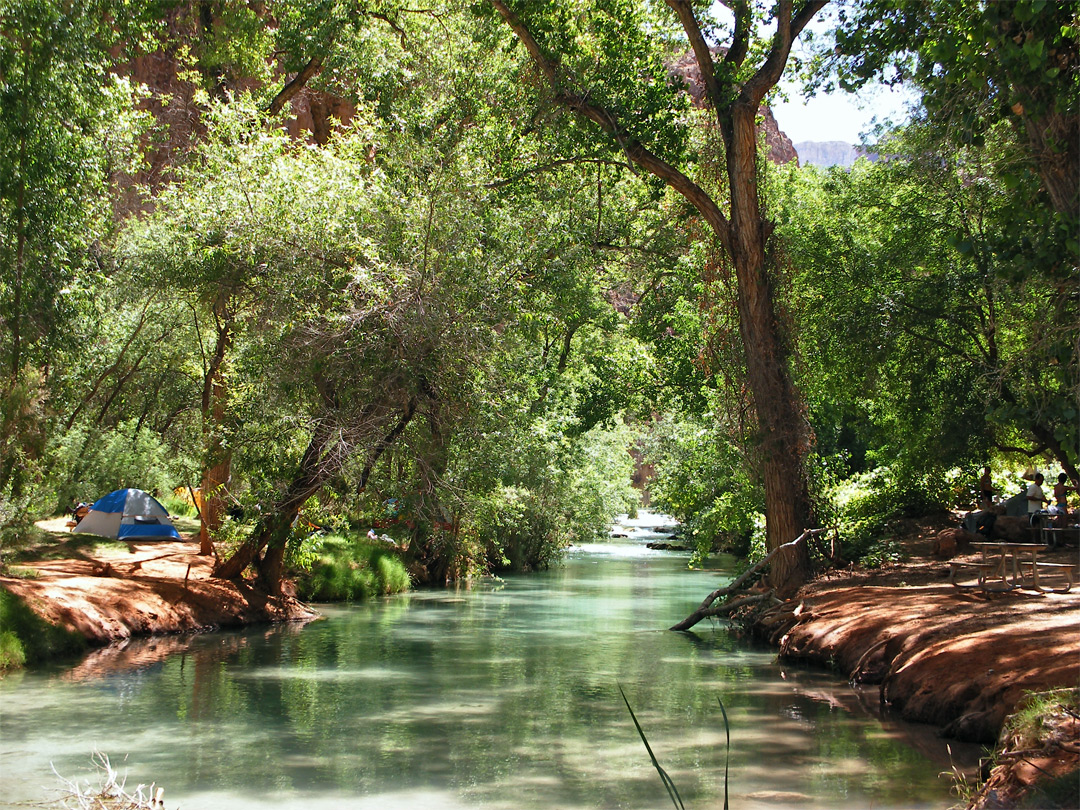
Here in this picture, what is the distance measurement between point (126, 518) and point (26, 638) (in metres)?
11.0

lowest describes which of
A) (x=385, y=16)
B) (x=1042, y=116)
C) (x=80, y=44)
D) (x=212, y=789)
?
(x=212, y=789)

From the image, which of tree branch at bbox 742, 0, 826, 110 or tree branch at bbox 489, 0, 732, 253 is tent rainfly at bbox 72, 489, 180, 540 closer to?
tree branch at bbox 489, 0, 732, 253

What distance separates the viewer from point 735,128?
1664 centimetres

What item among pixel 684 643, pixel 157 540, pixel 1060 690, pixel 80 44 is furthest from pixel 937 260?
pixel 157 540

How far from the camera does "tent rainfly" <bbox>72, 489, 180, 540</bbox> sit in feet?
78.2

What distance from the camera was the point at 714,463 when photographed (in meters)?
23.8

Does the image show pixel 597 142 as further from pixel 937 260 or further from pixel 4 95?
pixel 4 95

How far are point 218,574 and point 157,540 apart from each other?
20.0 ft

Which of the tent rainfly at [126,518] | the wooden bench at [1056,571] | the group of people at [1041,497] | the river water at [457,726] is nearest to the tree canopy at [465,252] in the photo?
the group of people at [1041,497]

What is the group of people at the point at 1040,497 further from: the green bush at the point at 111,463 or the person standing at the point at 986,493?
the green bush at the point at 111,463

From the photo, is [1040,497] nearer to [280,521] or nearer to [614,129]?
[614,129]

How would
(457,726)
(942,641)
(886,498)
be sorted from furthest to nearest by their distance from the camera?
(886,498) → (457,726) → (942,641)

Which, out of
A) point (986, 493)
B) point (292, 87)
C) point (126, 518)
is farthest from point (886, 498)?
point (126, 518)

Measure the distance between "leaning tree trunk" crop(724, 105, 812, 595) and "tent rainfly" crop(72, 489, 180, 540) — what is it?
1550cm
